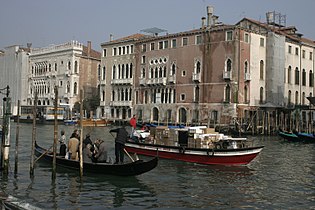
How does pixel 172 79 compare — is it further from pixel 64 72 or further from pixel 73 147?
pixel 73 147

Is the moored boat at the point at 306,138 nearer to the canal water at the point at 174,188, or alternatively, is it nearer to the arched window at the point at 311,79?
the arched window at the point at 311,79

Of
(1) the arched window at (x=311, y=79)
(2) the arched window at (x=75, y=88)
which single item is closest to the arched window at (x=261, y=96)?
(1) the arched window at (x=311, y=79)

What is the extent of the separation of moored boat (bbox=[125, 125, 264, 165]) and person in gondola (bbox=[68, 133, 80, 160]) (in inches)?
93.2

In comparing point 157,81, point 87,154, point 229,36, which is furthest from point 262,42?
point 87,154

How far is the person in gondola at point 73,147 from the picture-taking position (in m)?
10.7

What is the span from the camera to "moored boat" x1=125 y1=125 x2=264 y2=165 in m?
12.6

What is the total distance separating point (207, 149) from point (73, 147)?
4.02 meters

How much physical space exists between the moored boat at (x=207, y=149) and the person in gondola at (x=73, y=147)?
7.77 ft

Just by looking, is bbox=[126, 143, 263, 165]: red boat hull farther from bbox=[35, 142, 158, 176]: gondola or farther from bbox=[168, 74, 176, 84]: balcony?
bbox=[168, 74, 176, 84]: balcony

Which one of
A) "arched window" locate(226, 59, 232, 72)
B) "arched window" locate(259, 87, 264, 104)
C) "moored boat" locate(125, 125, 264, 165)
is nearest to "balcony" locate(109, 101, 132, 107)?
"arched window" locate(226, 59, 232, 72)

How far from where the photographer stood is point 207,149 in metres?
12.8

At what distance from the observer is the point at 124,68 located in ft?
128

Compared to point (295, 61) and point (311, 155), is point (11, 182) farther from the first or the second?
point (295, 61)

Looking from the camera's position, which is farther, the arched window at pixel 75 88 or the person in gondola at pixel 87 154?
the arched window at pixel 75 88
